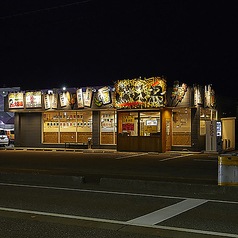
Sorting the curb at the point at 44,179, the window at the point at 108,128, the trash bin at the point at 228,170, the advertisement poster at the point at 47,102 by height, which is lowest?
the curb at the point at 44,179

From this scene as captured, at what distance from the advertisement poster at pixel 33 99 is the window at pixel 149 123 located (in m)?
8.89

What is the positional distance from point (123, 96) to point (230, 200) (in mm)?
17801

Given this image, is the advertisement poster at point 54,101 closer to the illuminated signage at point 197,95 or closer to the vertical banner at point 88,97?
the vertical banner at point 88,97

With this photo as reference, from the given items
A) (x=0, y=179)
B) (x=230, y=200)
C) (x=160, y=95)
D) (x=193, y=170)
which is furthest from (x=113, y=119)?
(x=230, y=200)

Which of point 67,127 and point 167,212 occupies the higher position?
point 67,127

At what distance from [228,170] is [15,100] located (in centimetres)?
2437

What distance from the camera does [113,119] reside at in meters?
29.7

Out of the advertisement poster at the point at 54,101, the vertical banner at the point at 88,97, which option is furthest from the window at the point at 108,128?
the advertisement poster at the point at 54,101

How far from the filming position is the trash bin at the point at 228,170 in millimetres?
10391

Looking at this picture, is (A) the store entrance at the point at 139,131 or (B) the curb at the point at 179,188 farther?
(A) the store entrance at the point at 139,131

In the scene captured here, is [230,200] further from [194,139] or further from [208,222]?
[194,139]

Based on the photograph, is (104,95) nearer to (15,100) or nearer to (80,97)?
(80,97)

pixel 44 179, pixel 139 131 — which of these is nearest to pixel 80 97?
pixel 139 131

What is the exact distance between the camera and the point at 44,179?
43.4ft
